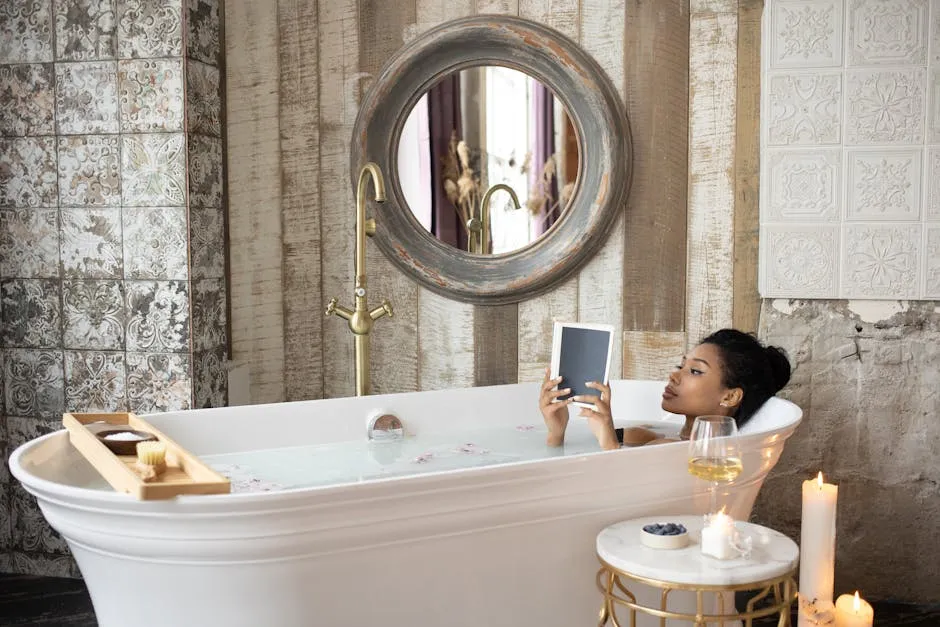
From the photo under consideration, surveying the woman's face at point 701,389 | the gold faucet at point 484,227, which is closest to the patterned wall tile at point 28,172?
the gold faucet at point 484,227

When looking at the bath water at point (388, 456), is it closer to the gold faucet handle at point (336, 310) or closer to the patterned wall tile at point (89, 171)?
the gold faucet handle at point (336, 310)

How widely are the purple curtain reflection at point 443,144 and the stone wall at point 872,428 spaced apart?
1031 millimetres

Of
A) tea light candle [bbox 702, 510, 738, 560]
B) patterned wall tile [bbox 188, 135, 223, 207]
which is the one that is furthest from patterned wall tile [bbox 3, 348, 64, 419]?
tea light candle [bbox 702, 510, 738, 560]

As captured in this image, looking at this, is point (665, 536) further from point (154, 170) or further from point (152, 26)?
point (152, 26)

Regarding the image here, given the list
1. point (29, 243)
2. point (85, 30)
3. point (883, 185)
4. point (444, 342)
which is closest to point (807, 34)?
point (883, 185)

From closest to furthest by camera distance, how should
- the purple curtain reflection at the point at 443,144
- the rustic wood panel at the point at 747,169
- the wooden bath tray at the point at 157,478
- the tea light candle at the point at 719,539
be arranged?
the wooden bath tray at the point at 157,478
the tea light candle at the point at 719,539
the rustic wood panel at the point at 747,169
the purple curtain reflection at the point at 443,144

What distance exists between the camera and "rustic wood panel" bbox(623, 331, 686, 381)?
303 cm

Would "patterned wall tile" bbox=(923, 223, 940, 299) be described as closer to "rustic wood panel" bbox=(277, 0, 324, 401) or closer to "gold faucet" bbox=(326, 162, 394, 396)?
"gold faucet" bbox=(326, 162, 394, 396)

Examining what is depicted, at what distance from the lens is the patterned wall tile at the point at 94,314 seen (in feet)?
9.38

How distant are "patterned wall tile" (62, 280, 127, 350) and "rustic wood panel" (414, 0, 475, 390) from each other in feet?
3.12

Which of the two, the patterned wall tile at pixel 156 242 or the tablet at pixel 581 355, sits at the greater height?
the patterned wall tile at pixel 156 242

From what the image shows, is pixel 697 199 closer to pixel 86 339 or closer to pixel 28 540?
pixel 86 339

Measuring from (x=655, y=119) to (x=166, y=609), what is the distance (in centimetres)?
205

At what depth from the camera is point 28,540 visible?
302 centimetres
